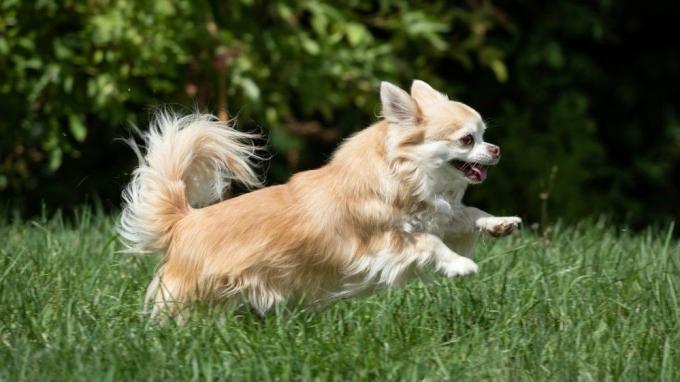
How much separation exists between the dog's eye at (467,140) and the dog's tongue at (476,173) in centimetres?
9

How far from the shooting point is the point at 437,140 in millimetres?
4281

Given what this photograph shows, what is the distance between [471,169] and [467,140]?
11cm

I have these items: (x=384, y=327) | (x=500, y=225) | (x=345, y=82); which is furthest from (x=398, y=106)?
(x=345, y=82)

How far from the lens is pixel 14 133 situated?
775cm

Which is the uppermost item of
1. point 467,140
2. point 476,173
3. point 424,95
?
point 424,95

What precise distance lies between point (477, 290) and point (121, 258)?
1618mm

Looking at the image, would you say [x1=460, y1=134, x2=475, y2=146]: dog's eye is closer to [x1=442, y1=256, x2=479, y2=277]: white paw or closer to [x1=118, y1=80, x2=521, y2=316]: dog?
[x1=118, y1=80, x2=521, y2=316]: dog

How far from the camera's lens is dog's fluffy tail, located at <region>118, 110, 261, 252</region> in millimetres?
4477

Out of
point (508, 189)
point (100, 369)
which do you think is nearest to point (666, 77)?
point (508, 189)

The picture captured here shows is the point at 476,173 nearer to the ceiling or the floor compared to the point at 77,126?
nearer to the ceiling

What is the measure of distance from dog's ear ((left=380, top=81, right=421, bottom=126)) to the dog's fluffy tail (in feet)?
2.01

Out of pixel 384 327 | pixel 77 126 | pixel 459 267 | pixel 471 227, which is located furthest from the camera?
pixel 77 126

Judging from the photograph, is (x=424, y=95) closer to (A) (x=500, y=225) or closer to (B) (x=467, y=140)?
(B) (x=467, y=140)

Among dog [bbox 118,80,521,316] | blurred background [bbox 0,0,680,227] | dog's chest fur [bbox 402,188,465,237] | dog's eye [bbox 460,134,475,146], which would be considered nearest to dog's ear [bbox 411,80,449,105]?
dog [bbox 118,80,521,316]
